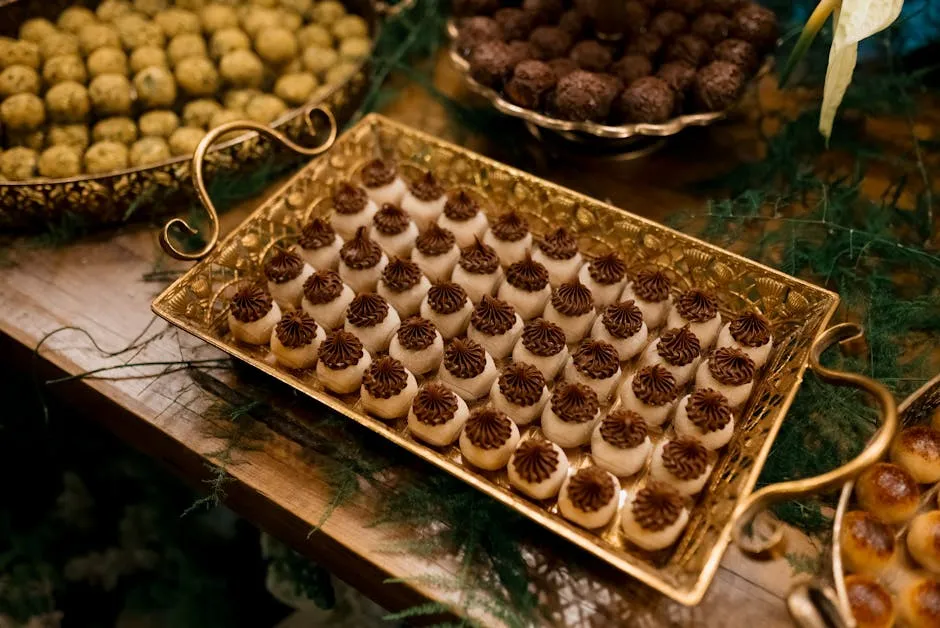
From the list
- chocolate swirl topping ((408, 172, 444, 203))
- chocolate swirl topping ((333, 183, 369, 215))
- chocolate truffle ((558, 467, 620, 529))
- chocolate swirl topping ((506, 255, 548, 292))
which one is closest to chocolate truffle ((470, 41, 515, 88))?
chocolate swirl topping ((408, 172, 444, 203))

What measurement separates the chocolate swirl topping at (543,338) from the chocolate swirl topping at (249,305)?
459 millimetres

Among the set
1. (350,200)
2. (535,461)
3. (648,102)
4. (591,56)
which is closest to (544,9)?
(591,56)

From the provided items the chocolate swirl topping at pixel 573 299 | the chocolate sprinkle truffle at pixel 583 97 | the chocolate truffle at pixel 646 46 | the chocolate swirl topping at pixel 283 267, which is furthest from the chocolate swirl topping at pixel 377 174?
the chocolate truffle at pixel 646 46

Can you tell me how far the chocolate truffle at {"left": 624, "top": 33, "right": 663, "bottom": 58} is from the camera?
68.0 inches

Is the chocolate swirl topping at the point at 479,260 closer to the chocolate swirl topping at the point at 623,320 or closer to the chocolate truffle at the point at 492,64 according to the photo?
the chocolate swirl topping at the point at 623,320

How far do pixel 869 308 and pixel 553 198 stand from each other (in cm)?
63

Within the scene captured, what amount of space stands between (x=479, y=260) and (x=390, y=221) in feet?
0.68

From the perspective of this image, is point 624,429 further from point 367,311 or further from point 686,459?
point 367,311

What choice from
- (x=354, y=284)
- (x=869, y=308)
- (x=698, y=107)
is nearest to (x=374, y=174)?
(x=354, y=284)

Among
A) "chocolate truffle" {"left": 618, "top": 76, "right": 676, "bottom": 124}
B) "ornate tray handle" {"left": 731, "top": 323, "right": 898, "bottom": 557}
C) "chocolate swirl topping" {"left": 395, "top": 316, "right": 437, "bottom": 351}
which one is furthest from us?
"chocolate truffle" {"left": 618, "top": 76, "right": 676, "bottom": 124}

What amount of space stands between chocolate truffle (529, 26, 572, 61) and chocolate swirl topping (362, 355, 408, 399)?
Result: 0.83 m

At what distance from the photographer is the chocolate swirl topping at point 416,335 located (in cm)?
134

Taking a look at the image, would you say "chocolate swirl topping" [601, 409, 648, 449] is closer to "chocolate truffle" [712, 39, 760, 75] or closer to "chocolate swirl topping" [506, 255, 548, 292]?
"chocolate swirl topping" [506, 255, 548, 292]

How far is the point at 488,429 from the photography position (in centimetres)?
121
